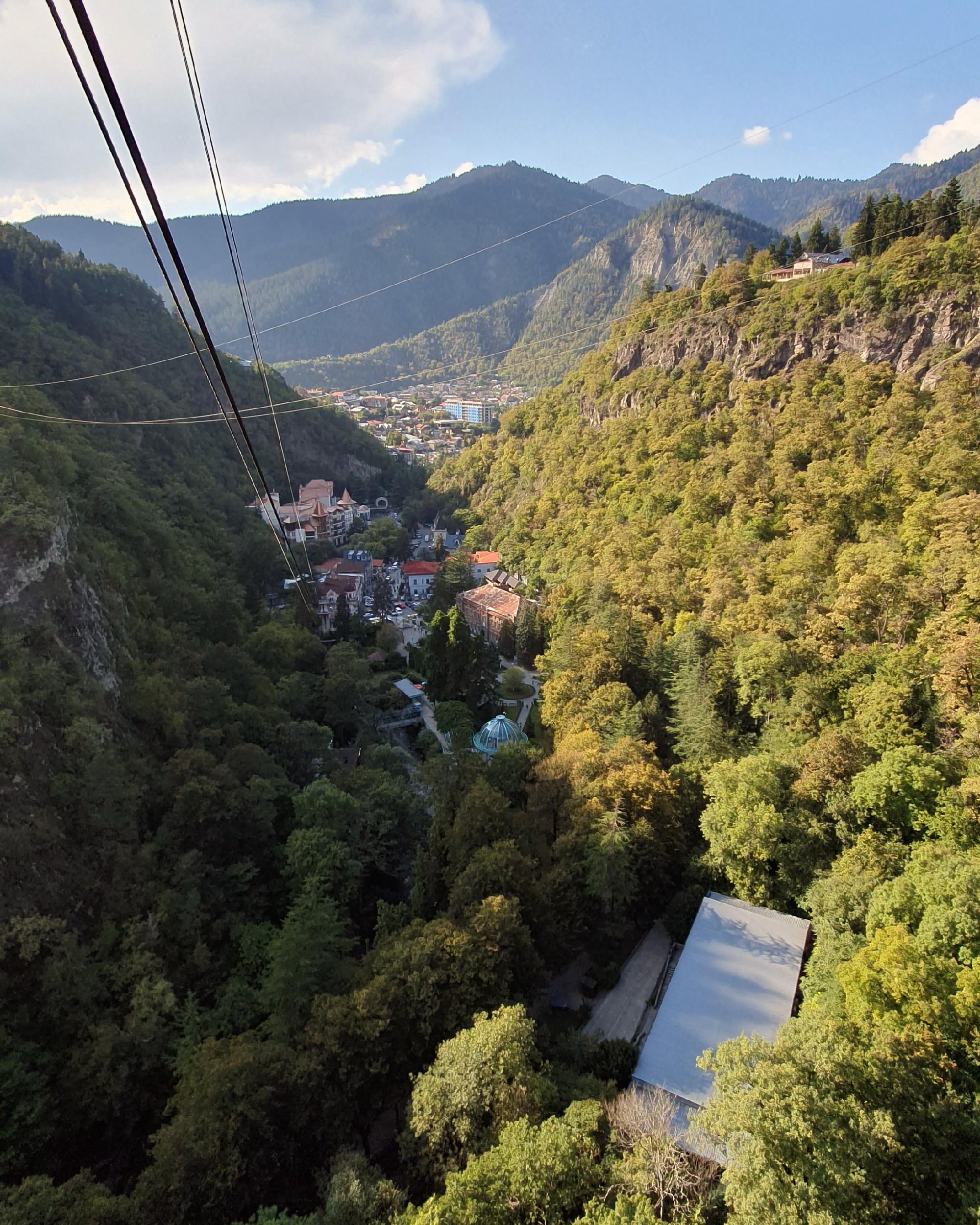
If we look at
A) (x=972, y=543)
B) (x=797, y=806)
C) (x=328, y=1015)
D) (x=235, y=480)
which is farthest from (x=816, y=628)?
(x=235, y=480)

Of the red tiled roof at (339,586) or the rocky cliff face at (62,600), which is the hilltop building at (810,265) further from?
the rocky cliff face at (62,600)

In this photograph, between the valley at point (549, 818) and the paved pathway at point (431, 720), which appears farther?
the paved pathway at point (431, 720)

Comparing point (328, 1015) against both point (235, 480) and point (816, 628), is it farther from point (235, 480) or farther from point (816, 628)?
point (235, 480)

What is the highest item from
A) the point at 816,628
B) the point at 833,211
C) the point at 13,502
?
the point at 833,211

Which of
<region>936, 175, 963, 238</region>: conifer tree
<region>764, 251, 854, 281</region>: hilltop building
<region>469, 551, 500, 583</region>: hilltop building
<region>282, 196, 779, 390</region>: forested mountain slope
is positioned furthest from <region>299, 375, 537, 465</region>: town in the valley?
<region>936, 175, 963, 238</region>: conifer tree

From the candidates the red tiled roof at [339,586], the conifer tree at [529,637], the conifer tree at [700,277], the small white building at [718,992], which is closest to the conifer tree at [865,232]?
the conifer tree at [700,277]


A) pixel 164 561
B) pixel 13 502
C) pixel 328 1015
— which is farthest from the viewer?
pixel 164 561

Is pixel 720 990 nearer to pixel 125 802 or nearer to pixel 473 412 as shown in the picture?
pixel 125 802
